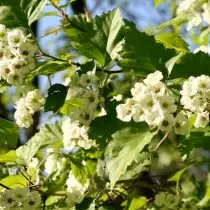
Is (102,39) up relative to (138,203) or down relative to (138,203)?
up

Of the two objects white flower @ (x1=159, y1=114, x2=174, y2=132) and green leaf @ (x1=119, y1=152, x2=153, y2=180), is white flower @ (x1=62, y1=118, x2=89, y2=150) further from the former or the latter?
white flower @ (x1=159, y1=114, x2=174, y2=132)

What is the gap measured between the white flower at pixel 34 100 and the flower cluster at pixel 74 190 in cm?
27

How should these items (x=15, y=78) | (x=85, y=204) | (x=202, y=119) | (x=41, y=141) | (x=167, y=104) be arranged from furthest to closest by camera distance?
1. (x=41, y=141)
2. (x=85, y=204)
3. (x=15, y=78)
4. (x=202, y=119)
5. (x=167, y=104)

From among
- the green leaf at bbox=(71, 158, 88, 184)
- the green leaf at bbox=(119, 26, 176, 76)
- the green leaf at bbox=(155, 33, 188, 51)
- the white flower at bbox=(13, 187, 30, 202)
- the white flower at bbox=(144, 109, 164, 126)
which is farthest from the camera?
the green leaf at bbox=(155, 33, 188, 51)

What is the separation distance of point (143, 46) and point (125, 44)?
53mm

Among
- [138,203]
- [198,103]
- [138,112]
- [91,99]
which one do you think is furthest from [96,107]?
[138,203]

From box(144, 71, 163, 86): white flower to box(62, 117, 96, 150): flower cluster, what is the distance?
0.34 meters

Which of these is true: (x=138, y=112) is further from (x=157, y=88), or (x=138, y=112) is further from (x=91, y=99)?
(x=91, y=99)

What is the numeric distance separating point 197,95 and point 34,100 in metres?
0.54

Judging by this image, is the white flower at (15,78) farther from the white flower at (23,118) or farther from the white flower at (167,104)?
the white flower at (167,104)

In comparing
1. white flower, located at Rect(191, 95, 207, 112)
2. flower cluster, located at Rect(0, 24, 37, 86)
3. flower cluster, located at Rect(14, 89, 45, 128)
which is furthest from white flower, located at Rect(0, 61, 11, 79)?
white flower, located at Rect(191, 95, 207, 112)

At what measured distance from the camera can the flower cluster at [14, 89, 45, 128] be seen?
5.65 feet

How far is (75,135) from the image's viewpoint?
1788 mm

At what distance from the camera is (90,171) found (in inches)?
77.8
